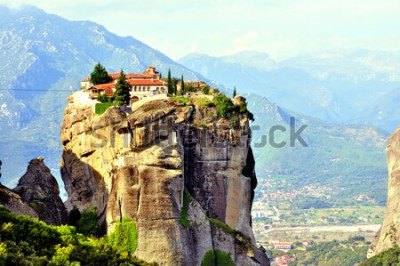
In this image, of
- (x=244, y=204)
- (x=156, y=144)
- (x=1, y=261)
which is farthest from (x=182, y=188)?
(x=1, y=261)

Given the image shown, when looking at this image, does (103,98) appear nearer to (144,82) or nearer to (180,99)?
(180,99)

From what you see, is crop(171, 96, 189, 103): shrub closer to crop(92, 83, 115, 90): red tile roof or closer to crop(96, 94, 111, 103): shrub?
crop(92, 83, 115, 90): red tile roof

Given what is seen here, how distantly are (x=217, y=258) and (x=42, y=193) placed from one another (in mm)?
15285

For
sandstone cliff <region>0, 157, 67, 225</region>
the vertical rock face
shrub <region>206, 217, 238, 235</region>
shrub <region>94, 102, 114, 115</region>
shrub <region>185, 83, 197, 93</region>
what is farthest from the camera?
the vertical rock face

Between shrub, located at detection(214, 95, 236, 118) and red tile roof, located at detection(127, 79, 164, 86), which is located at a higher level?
red tile roof, located at detection(127, 79, 164, 86)

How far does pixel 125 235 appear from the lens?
68938 mm

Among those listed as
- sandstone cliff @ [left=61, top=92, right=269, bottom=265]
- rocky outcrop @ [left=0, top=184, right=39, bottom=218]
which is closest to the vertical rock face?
sandstone cliff @ [left=61, top=92, right=269, bottom=265]

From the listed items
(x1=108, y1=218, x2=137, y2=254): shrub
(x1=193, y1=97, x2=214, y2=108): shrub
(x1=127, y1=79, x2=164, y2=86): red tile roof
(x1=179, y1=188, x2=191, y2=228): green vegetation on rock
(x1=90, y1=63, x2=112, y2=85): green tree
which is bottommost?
(x1=108, y1=218, x2=137, y2=254): shrub

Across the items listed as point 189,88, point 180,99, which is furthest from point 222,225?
point 189,88

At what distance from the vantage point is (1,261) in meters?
50.6

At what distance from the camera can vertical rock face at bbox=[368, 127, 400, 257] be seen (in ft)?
419

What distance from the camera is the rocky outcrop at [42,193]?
7025 centimetres

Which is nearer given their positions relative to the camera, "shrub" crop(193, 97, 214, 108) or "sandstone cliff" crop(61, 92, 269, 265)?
"sandstone cliff" crop(61, 92, 269, 265)

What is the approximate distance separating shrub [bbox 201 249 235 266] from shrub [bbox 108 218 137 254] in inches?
282
